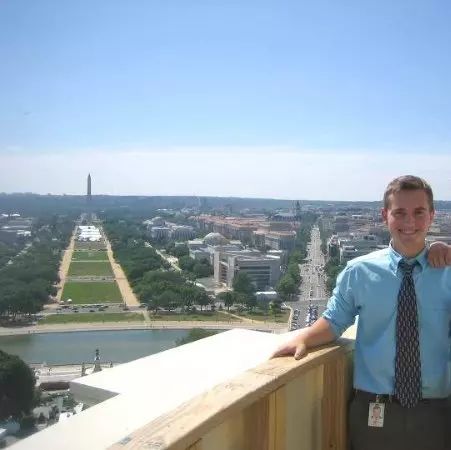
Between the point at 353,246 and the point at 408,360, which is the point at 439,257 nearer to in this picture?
the point at 408,360

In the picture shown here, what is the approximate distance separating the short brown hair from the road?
14918 mm

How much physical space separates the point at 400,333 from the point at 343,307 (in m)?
0.13

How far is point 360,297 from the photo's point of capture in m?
1.17

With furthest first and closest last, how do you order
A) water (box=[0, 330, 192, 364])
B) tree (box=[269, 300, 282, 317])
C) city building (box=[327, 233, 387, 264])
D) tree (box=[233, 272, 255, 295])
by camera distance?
city building (box=[327, 233, 387, 264]), tree (box=[233, 272, 255, 295]), tree (box=[269, 300, 282, 317]), water (box=[0, 330, 192, 364])

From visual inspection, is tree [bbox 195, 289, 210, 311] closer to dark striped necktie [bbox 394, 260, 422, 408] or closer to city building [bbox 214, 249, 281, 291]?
city building [bbox 214, 249, 281, 291]

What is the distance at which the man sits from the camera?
1.12 m

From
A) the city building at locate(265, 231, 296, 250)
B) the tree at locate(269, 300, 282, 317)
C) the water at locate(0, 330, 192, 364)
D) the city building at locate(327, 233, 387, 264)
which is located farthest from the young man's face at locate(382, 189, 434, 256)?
the city building at locate(265, 231, 296, 250)

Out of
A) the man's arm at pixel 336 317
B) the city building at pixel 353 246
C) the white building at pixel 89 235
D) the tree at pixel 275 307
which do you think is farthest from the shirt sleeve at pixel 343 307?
the white building at pixel 89 235

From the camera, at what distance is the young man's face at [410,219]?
117 centimetres

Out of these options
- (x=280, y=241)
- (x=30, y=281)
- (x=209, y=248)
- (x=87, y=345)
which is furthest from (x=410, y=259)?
(x=280, y=241)

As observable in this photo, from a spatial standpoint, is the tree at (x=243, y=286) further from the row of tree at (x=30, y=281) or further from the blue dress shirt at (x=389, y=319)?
the blue dress shirt at (x=389, y=319)

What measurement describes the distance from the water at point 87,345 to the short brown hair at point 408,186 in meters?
12.6

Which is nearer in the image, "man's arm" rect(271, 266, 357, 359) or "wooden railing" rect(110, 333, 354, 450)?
"wooden railing" rect(110, 333, 354, 450)

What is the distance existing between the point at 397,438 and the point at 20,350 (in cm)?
1566
